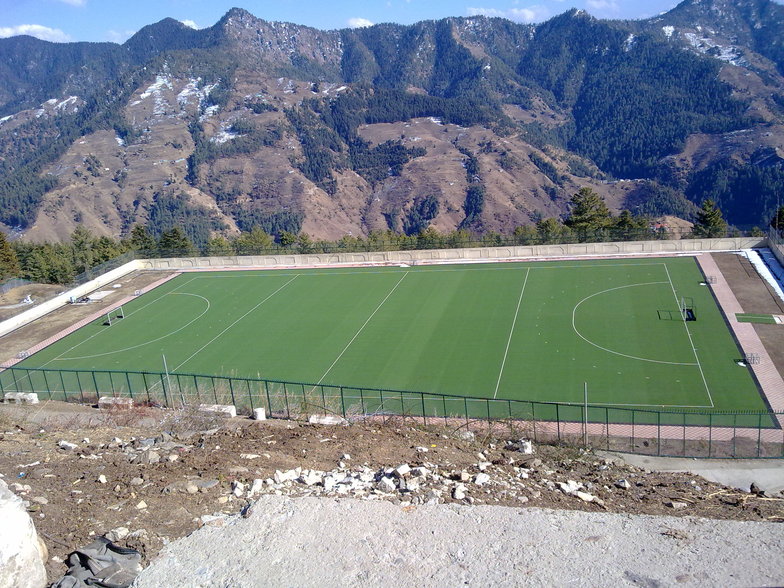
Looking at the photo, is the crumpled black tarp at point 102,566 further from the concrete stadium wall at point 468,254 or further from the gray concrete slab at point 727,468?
the concrete stadium wall at point 468,254

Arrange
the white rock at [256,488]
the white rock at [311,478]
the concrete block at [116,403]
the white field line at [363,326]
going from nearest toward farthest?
the white rock at [256,488]
the white rock at [311,478]
the concrete block at [116,403]
the white field line at [363,326]

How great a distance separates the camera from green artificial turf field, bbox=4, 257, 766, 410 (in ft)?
113

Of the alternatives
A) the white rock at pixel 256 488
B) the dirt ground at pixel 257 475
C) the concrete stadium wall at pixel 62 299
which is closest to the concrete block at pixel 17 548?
the dirt ground at pixel 257 475

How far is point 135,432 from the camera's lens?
76.5 feet

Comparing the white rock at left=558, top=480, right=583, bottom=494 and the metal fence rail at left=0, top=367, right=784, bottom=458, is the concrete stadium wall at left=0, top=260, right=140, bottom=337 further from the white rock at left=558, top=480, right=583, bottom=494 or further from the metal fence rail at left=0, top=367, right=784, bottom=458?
the white rock at left=558, top=480, right=583, bottom=494

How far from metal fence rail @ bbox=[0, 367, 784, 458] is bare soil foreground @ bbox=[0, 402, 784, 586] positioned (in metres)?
3.18

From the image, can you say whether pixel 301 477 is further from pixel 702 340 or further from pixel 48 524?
pixel 702 340

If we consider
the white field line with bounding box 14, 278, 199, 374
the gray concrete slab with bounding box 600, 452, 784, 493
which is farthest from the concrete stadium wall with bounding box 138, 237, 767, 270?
the gray concrete slab with bounding box 600, 452, 784, 493

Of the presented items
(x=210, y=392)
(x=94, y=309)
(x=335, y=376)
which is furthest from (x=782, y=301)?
(x=94, y=309)

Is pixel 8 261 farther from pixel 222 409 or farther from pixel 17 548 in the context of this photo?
pixel 17 548

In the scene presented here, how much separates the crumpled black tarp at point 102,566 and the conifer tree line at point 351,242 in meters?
47.8

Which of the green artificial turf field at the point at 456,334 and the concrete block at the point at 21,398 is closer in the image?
the concrete block at the point at 21,398

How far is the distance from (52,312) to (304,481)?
40427 millimetres

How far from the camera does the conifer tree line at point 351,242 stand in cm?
5744
